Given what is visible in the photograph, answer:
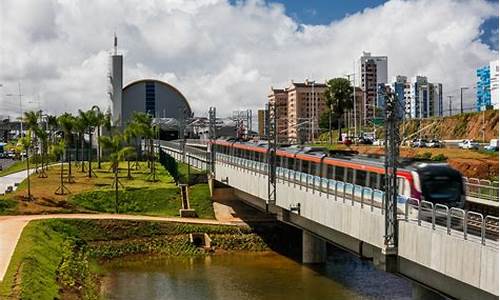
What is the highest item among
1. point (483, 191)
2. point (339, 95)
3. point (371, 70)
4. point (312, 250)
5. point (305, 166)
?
point (371, 70)

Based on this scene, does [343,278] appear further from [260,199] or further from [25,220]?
[25,220]

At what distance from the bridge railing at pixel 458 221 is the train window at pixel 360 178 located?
8.78 meters

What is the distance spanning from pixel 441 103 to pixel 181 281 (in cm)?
8404

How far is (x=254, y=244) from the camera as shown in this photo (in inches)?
2153

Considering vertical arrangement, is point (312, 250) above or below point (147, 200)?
below

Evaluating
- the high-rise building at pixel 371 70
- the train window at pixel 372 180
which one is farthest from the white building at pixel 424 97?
the train window at pixel 372 180

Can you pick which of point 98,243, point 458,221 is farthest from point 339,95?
point 458,221

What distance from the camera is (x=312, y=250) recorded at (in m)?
47.4

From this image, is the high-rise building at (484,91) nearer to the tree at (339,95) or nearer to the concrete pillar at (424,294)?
the tree at (339,95)

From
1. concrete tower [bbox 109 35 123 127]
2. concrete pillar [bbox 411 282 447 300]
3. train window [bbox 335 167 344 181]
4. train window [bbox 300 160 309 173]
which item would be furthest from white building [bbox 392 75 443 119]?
concrete pillar [bbox 411 282 447 300]

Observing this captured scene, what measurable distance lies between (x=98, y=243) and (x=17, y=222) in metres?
6.40

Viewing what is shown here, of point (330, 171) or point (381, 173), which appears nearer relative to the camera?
point (381, 173)

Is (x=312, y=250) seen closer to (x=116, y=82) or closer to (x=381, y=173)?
(x=381, y=173)

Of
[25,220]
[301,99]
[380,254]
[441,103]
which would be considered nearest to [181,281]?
[25,220]
